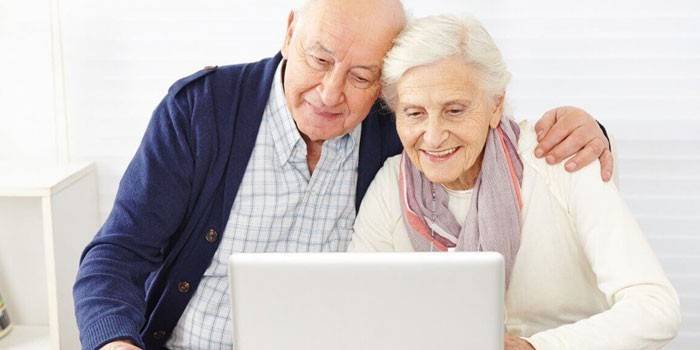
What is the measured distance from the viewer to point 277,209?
6.29 ft

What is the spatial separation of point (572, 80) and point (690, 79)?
12.7 inches

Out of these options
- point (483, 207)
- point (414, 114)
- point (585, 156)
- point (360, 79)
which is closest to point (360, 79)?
point (360, 79)

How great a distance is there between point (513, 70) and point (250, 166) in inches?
39.4

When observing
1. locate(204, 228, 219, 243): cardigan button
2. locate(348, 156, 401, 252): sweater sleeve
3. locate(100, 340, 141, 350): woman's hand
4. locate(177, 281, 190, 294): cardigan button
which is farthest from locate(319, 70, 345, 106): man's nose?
locate(100, 340, 141, 350): woman's hand

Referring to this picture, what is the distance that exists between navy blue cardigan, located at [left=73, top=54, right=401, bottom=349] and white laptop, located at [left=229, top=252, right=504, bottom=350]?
0.65 meters

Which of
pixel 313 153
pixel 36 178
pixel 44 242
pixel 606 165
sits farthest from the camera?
pixel 44 242

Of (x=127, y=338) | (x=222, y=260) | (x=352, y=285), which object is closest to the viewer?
(x=352, y=285)

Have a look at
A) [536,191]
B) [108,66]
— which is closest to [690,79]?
[536,191]

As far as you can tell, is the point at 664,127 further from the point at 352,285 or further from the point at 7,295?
the point at 7,295

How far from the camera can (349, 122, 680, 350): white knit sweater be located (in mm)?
1556

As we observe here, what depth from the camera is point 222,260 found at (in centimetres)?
192

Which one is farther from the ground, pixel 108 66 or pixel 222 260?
pixel 108 66

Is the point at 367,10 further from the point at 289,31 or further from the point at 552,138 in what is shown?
the point at 552,138

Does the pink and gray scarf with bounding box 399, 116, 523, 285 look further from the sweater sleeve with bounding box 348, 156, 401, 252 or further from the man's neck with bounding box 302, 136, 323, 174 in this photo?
the man's neck with bounding box 302, 136, 323, 174
